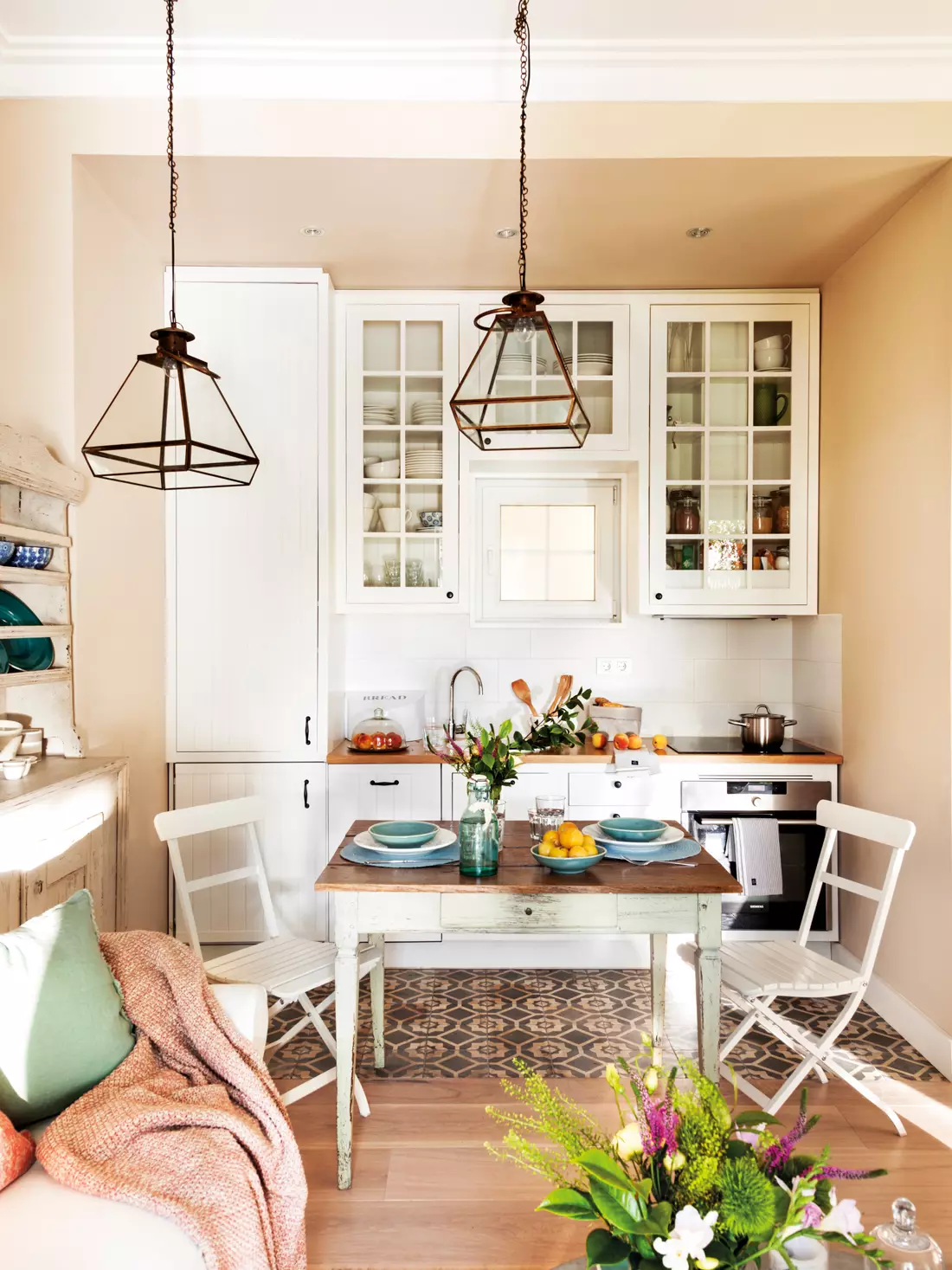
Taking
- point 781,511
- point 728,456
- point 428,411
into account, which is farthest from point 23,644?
point 781,511

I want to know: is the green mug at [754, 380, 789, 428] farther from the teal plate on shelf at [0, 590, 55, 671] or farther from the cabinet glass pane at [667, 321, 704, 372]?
the teal plate on shelf at [0, 590, 55, 671]

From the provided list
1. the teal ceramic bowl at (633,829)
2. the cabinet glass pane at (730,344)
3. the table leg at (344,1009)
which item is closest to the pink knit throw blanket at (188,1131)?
the table leg at (344,1009)

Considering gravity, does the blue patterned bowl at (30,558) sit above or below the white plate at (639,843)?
above

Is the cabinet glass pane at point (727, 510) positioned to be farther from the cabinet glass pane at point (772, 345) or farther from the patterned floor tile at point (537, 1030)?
the patterned floor tile at point (537, 1030)

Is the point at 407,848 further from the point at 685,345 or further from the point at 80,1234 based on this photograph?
the point at 685,345

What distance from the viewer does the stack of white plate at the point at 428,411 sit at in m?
3.87

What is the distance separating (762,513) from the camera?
155 inches

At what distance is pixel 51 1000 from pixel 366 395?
2790 millimetres

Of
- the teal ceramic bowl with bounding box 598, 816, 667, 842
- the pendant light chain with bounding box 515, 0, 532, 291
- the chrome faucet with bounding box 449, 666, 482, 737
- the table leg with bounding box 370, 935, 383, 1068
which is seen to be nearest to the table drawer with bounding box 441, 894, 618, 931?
the teal ceramic bowl with bounding box 598, 816, 667, 842

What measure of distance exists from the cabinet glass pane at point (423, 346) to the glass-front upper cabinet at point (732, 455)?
3.04 ft

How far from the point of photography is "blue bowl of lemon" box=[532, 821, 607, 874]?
2299 mm

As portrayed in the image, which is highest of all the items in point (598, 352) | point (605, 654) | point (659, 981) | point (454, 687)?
point (598, 352)

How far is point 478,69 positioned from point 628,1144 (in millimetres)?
3014


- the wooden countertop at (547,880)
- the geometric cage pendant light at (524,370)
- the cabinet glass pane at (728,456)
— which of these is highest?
the cabinet glass pane at (728,456)
